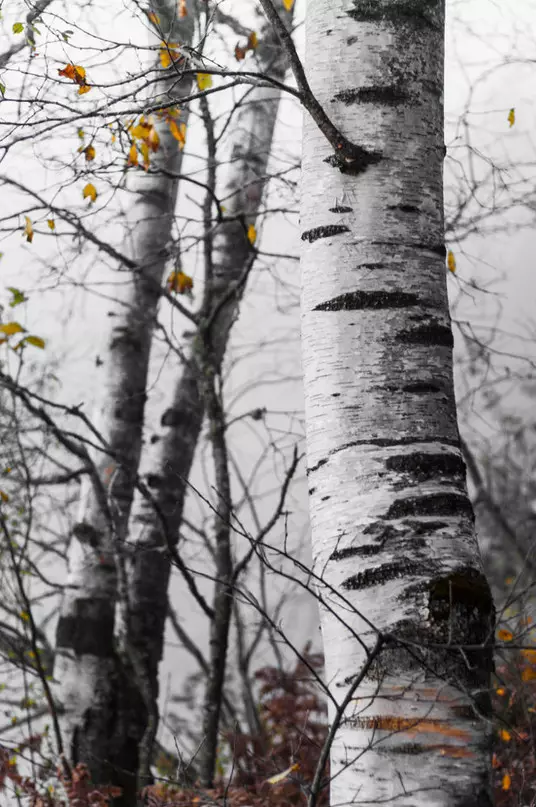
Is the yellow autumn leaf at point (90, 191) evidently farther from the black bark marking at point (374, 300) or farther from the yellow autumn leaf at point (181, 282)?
the black bark marking at point (374, 300)

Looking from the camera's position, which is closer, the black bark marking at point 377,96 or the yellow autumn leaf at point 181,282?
the black bark marking at point 377,96

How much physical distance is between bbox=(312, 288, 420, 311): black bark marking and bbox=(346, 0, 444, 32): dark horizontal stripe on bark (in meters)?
0.73

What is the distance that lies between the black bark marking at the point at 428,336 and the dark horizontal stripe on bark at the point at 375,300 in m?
0.06

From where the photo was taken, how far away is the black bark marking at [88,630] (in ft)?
12.5

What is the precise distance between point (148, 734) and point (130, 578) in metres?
0.93

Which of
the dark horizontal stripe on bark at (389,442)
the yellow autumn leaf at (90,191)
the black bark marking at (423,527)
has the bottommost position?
the black bark marking at (423,527)

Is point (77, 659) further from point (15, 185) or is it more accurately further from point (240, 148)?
point (240, 148)

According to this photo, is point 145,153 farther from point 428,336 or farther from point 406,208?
point 428,336

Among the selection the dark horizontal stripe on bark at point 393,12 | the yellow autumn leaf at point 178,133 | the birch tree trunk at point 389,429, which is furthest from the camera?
the yellow autumn leaf at point 178,133

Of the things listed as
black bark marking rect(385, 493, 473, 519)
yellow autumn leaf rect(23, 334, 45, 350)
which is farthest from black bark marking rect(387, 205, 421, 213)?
yellow autumn leaf rect(23, 334, 45, 350)

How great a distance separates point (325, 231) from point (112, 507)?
2726 mm

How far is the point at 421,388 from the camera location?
159 cm

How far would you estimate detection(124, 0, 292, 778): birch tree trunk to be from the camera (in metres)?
3.96

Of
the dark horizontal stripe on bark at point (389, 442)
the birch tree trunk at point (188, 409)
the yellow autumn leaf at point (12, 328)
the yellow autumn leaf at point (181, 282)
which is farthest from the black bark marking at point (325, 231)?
the yellow autumn leaf at point (12, 328)
